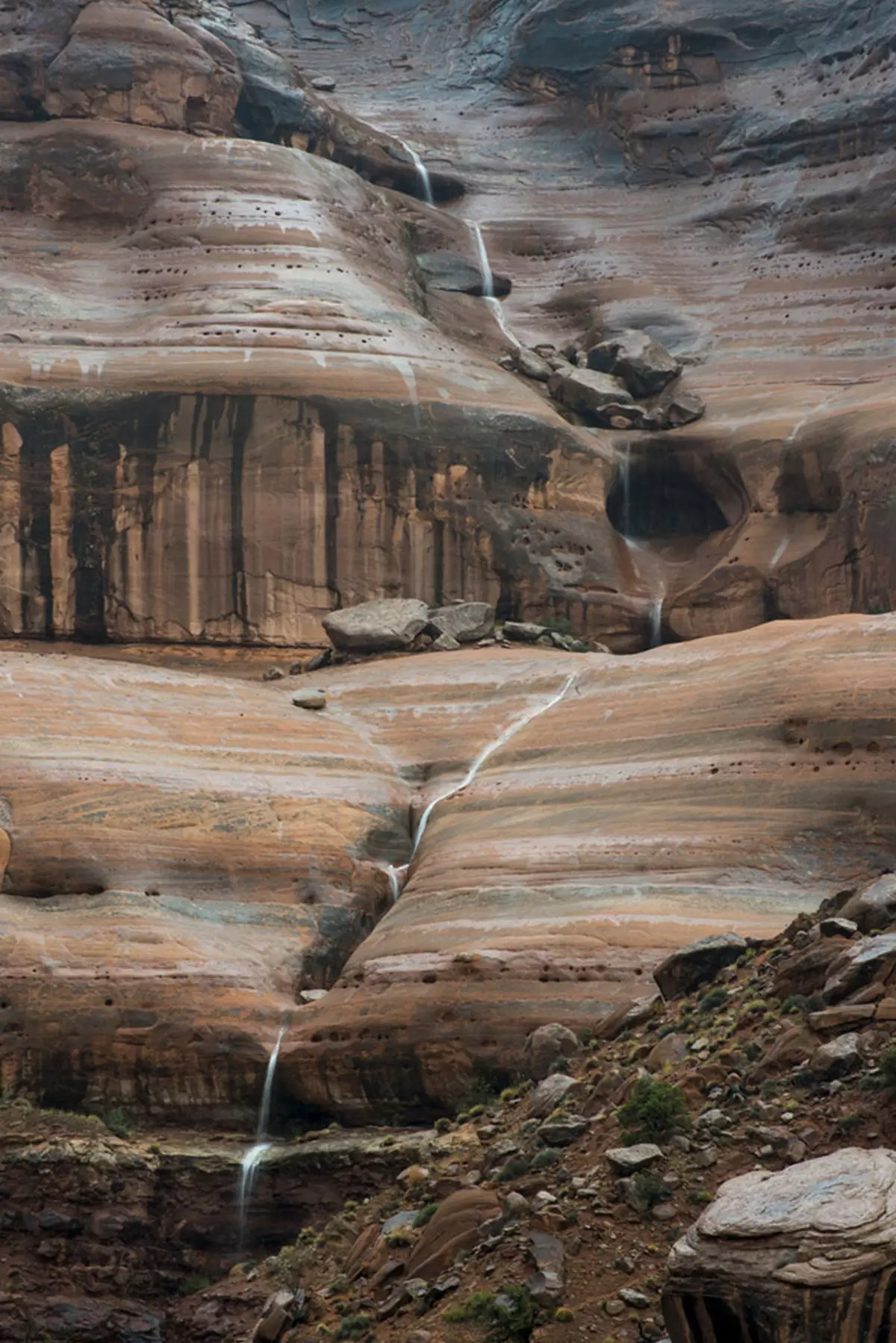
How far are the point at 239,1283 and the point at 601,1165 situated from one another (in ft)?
36.9

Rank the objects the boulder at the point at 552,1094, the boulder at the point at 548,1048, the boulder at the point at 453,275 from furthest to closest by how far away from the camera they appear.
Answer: the boulder at the point at 453,275 < the boulder at the point at 548,1048 < the boulder at the point at 552,1094

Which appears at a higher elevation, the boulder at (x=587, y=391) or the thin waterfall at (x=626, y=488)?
the boulder at (x=587, y=391)

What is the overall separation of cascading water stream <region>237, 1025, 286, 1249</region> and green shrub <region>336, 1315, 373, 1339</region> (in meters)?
11.0

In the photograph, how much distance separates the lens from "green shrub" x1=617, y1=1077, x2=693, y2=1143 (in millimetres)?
27703

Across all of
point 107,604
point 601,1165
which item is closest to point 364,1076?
point 601,1165

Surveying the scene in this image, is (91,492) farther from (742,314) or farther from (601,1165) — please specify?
(601,1165)

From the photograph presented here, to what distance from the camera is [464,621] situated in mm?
55938

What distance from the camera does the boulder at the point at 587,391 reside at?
63.5 meters

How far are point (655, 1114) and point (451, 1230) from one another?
320 centimetres

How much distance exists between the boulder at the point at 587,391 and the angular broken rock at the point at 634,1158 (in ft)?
125

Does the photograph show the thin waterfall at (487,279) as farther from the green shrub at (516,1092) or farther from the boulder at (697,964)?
the boulder at (697,964)

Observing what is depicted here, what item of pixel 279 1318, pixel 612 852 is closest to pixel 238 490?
pixel 612 852

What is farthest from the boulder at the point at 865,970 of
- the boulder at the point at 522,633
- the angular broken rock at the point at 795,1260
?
the boulder at the point at 522,633

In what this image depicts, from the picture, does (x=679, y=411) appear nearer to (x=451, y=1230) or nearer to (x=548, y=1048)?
(x=548, y=1048)
